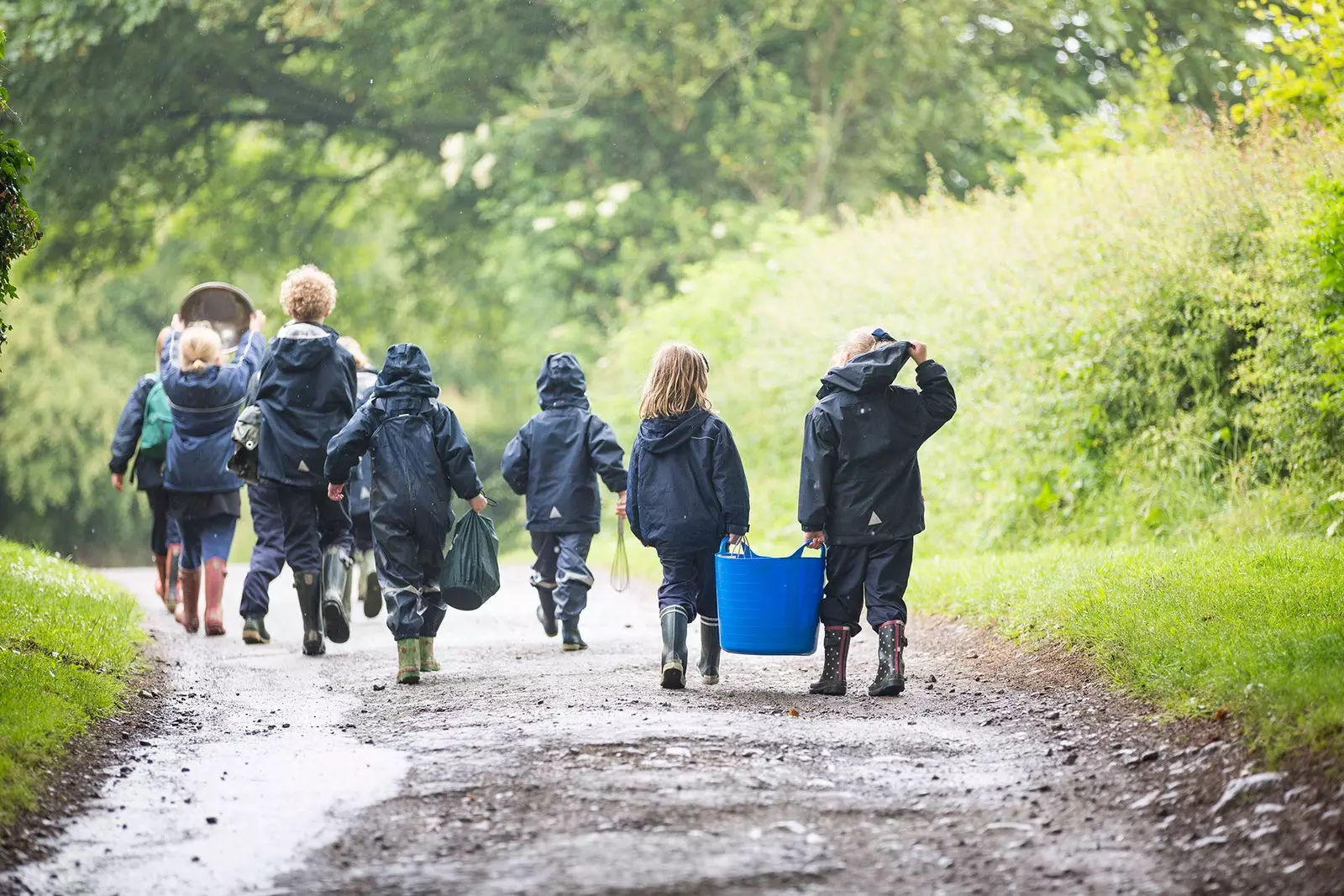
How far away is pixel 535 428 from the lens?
10.3 meters

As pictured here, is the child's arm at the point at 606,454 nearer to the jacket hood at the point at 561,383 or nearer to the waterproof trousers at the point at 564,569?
the jacket hood at the point at 561,383

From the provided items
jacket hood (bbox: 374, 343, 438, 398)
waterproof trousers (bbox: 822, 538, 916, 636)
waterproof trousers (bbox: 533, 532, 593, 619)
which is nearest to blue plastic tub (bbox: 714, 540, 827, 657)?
waterproof trousers (bbox: 822, 538, 916, 636)

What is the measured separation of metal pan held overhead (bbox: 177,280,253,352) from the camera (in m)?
12.3

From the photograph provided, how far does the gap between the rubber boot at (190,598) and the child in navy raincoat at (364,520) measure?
3.76 ft

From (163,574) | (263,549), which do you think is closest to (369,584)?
(263,549)

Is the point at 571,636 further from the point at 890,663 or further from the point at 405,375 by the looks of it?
the point at 890,663

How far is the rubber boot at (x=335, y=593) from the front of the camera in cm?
954

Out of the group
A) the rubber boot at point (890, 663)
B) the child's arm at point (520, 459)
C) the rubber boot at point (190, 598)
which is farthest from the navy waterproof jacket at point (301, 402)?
the rubber boot at point (890, 663)

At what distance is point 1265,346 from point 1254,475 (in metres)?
0.96

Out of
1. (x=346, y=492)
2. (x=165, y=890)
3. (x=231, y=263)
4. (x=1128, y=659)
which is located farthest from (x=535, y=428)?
(x=231, y=263)

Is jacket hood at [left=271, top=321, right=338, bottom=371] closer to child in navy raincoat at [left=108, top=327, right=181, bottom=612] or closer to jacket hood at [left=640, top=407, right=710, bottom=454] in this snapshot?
child in navy raincoat at [left=108, top=327, right=181, bottom=612]

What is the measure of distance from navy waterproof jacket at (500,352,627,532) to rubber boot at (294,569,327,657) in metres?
1.34

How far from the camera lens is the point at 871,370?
780 cm

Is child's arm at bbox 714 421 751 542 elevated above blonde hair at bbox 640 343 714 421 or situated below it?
below
